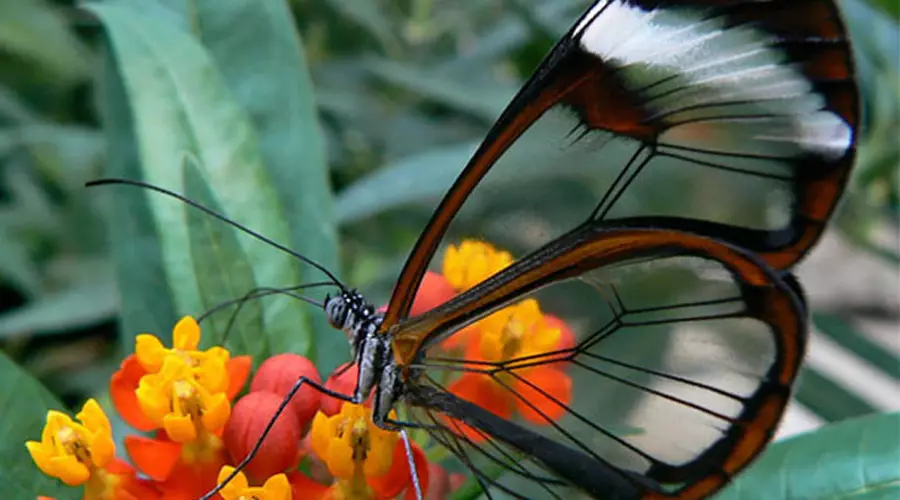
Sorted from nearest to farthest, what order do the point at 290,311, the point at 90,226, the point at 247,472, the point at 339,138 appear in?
the point at 247,472
the point at 290,311
the point at 90,226
the point at 339,138

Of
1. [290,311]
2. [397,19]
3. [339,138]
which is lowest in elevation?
[290,311]

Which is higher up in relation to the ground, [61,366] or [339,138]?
[339,138]

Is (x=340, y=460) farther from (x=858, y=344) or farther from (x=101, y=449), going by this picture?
(x=858, y=344)

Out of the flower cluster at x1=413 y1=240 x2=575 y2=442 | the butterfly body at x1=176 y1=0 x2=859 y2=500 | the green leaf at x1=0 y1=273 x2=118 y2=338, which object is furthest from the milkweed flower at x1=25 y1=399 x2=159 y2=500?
the green leaf at x1=0 y1=273 x2=118 y2=338

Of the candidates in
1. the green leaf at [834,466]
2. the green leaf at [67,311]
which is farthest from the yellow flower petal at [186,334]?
the green leaf at [67,311]

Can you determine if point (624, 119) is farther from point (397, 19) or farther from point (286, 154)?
point (397, 19)

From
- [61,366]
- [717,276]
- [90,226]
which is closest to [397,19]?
[90,226]

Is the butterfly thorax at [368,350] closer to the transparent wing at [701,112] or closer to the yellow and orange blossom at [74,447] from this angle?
the transparent wing at [701,112]
